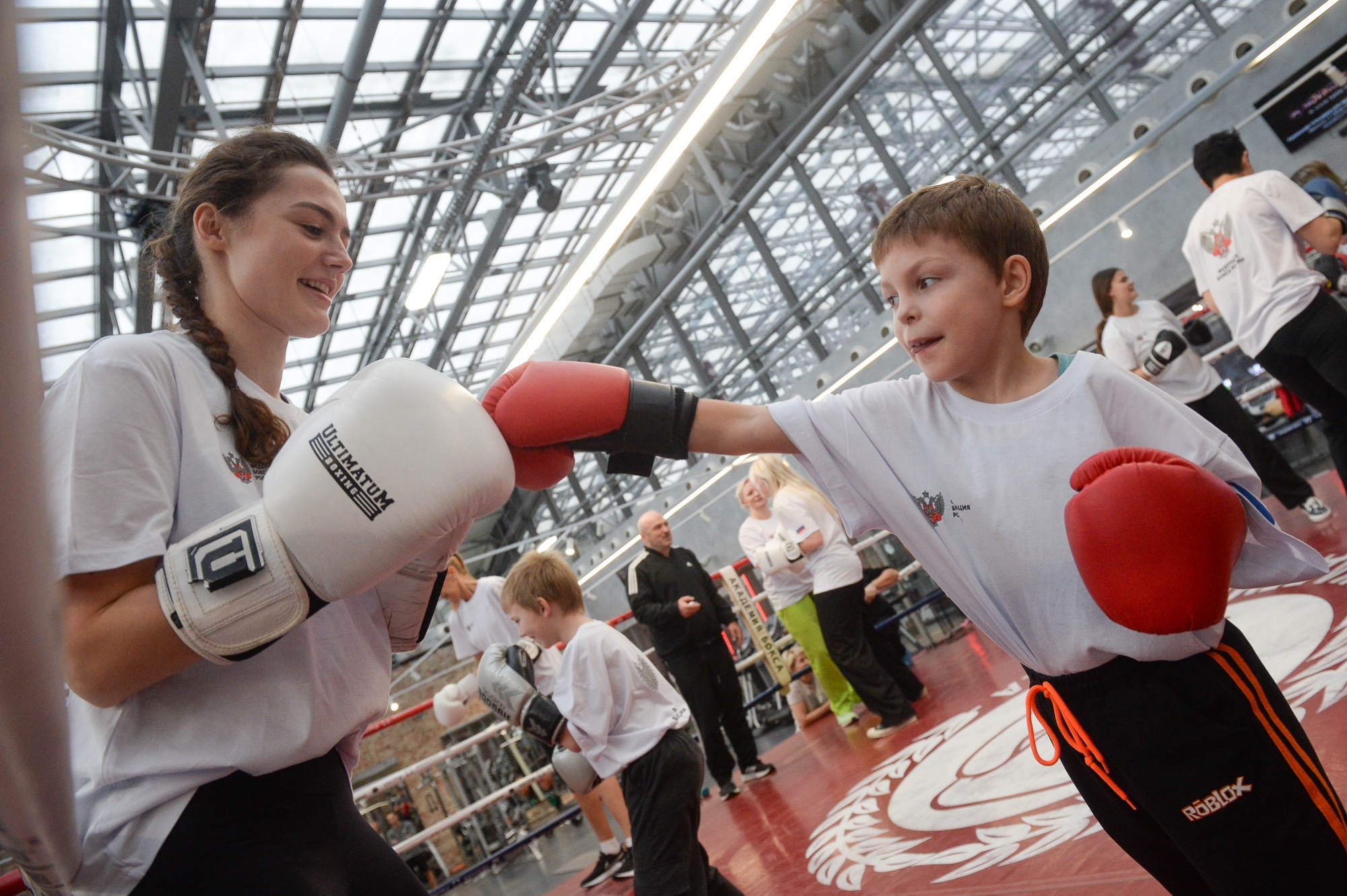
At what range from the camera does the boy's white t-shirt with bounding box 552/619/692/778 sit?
2.35 m

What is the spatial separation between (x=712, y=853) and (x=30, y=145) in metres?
3.43

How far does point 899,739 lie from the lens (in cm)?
366

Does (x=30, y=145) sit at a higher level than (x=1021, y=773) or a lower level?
higher

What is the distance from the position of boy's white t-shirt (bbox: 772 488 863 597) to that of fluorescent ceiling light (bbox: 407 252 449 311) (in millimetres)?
5152

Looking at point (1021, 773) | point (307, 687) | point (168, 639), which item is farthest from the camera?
point (1021, 773)

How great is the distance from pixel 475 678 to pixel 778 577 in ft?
6.63

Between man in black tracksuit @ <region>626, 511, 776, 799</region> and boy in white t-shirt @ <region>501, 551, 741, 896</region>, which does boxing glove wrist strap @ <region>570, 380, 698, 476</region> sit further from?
man in black tracksuit @ <region>626, 511, 776, 799</region>

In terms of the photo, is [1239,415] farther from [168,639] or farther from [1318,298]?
[168,639]

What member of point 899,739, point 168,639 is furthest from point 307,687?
point 899,739

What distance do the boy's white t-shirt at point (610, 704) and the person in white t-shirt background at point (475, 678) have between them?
40 cm

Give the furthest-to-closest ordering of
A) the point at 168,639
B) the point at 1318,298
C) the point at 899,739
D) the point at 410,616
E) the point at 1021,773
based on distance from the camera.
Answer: the point at 899,739
the point at 1318,298
the point at 1021,773
the point at 410,616
the point at 168,639

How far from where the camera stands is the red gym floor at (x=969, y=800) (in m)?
1.83

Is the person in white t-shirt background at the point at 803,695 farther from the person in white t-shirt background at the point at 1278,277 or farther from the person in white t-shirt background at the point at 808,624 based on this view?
the person in white t-shirt background at the point at 1278,277

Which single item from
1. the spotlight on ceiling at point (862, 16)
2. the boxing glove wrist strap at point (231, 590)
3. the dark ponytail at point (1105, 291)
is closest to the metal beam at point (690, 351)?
the spotlight on ceiling at point (862, 16)
